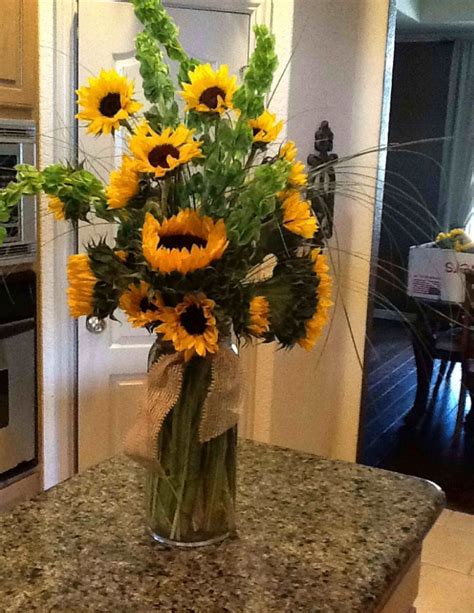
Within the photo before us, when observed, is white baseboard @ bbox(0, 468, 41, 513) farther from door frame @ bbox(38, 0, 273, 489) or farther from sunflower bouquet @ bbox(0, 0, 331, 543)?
sunflower bouquet @ bbox(0, 0, 331, 543)

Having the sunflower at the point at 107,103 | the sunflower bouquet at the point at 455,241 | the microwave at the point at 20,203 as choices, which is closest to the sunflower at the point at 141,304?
the sunflower at the point at 107,103

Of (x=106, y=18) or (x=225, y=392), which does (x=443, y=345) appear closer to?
(x=106, y=18)

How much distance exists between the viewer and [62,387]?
2.71 m

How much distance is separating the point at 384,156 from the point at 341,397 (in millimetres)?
972

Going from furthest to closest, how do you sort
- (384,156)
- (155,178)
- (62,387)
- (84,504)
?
1. (384,156)
2. (62,387)
3. (84,504)
4. (155,178)

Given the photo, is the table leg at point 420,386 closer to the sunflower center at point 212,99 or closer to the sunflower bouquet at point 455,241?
the sunflower bouquet at point 455,241

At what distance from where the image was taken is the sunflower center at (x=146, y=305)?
3.33 feet

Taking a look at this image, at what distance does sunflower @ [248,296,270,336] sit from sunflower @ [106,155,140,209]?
22cm

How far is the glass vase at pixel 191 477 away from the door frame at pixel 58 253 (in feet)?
4.88

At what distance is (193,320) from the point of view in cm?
100

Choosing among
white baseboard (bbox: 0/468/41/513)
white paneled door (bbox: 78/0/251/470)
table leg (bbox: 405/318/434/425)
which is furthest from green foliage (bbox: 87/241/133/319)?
table leg (bbox: 405/318/434/425)

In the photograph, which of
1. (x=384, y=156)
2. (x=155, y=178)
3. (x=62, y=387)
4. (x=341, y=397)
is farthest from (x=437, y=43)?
(x=155, y=178)

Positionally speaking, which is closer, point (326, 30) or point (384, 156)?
point (326, 30)

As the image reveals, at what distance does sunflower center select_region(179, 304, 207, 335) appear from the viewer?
1.00m
